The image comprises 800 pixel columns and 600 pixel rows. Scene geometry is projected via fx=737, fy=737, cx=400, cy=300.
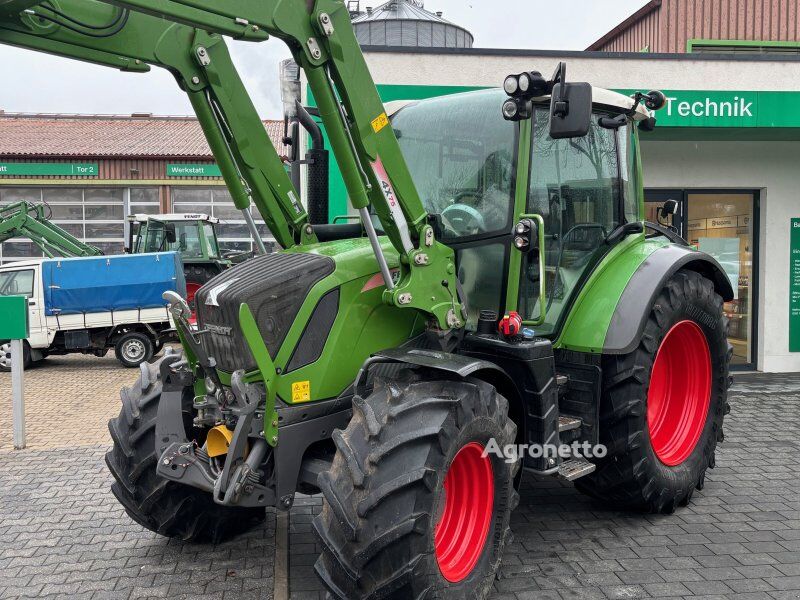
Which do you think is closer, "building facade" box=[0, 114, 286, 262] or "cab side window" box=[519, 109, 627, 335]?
"cab side window" box=[519, 109, 627, 335]

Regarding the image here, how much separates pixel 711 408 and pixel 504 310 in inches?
76.3

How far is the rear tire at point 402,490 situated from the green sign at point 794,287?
308 inches

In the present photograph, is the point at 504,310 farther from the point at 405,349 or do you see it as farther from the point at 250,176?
the point at 250,176

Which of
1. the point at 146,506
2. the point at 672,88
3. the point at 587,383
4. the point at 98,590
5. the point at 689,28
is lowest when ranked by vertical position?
the point at 98,590

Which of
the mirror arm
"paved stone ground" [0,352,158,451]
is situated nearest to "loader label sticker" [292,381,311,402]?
the mirror arm

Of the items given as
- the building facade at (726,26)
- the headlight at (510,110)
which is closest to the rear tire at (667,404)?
the headlight at (510,110)

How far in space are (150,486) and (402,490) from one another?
1668mm

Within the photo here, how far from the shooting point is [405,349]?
3580 millimetres

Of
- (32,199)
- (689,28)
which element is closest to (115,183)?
(32,199)

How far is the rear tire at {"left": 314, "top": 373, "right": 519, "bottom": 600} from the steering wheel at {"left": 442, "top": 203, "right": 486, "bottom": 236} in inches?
41.2

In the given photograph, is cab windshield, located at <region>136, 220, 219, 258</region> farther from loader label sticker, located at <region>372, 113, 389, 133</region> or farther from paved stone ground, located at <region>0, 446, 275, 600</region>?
loader label sticker, located at <region>372, 113, 389, 133</region>

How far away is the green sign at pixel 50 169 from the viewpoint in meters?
27.5
